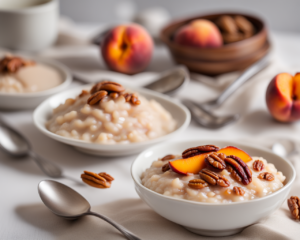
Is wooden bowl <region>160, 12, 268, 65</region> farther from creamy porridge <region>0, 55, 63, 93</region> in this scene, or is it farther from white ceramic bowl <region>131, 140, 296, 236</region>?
white ceramic bowl <region>131, 140, 296, 236</region>

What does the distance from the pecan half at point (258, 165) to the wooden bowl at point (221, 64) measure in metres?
0.99

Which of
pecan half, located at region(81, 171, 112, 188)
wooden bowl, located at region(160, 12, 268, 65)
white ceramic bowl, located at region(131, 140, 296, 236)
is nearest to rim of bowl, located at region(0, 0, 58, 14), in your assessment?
wooden bowl, located at region(160, 12, 268, 65)

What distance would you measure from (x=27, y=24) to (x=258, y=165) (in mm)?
1399

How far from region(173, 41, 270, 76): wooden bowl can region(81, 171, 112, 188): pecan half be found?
953mm

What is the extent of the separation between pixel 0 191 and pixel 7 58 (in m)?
0.73

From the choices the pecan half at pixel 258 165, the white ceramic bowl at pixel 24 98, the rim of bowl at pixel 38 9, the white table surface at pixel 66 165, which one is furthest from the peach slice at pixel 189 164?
the rim of bowl at pixel 38 9

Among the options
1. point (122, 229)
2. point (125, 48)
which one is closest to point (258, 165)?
point (122, 229)

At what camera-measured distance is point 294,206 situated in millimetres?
941

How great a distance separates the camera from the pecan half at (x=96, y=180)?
106cm

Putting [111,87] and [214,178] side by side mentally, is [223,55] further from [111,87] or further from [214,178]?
[214,178]

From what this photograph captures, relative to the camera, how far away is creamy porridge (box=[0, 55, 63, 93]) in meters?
1.54

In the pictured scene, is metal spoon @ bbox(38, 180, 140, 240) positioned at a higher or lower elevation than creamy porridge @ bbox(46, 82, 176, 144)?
lower

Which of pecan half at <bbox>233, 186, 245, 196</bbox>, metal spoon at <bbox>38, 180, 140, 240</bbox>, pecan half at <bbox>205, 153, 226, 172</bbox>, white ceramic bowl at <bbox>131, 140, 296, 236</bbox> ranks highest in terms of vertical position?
pecan half at <bbox>205, 153, 226, 172</bbox>

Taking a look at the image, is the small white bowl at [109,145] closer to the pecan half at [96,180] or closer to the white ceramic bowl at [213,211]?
the pecan half at [96,180]
